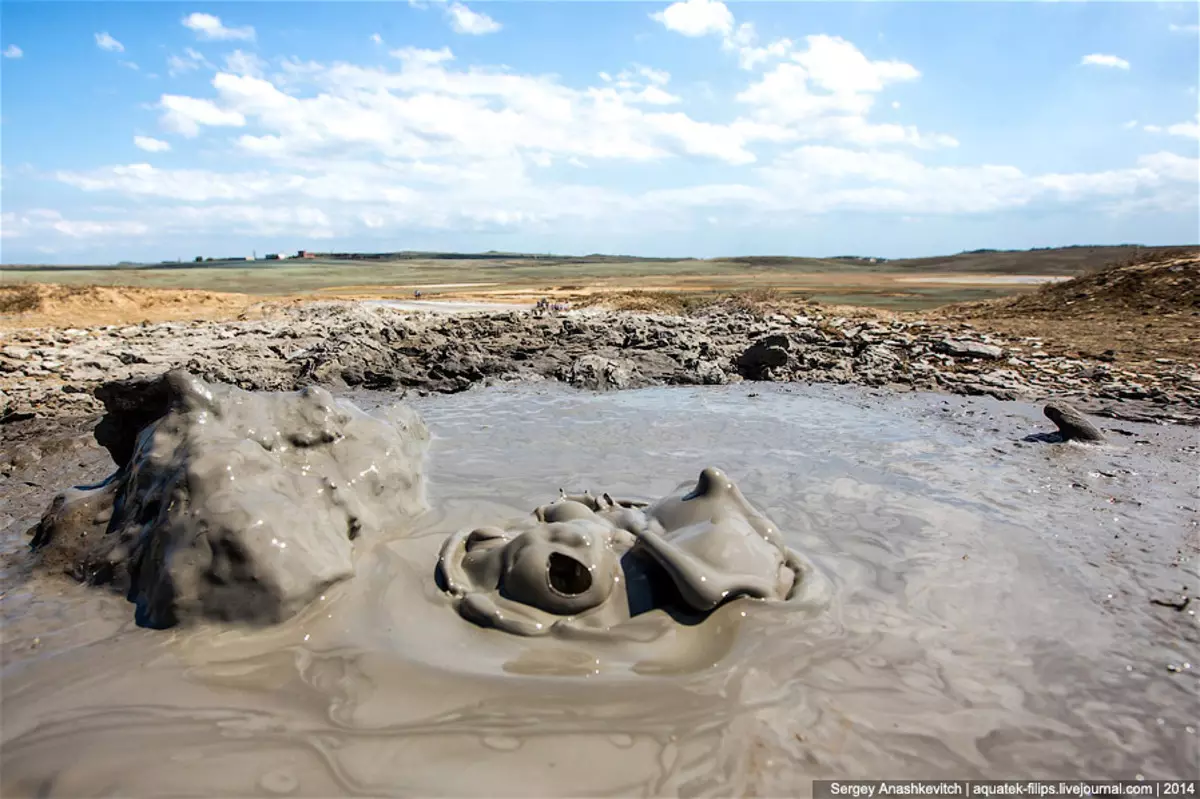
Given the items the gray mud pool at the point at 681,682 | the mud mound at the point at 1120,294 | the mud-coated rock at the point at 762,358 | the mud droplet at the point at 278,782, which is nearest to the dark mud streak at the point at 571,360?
the mud-coated rock at the point at 762,358

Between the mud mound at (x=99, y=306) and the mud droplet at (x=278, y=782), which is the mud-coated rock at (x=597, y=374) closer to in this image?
the mud droplet at (x=278, y=782)

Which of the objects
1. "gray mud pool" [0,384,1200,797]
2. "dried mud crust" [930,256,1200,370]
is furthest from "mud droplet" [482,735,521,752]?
"dried mud crust" [930,256,1200,370]

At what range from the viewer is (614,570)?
3059 millimetres

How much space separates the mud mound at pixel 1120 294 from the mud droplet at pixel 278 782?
539 inches

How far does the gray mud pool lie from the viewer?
6.83 ft

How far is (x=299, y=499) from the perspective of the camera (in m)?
3.26

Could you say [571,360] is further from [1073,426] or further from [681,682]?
[681,682]

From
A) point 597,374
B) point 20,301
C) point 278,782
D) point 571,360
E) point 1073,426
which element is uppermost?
point 20,301

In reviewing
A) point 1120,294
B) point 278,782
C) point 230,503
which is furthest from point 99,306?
point 1120,294

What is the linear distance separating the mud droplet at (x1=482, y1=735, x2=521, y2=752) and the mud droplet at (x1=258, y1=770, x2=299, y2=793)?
58cm

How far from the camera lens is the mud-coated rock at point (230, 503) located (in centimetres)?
278

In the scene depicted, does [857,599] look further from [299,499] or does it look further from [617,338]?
[617,338]

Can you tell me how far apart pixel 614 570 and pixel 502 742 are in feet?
3.35

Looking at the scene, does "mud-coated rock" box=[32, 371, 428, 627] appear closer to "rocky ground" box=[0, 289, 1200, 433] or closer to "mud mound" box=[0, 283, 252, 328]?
"rocky ground" box=[0, 289, 1200, 433]
